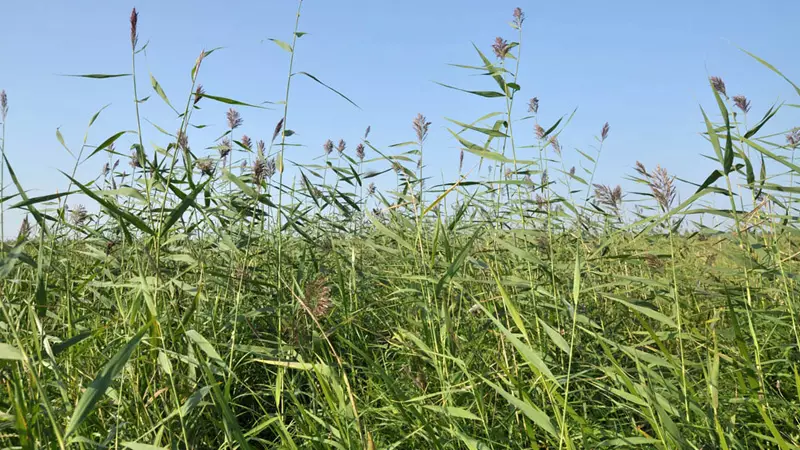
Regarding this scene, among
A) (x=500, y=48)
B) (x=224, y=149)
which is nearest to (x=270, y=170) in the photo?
(x=224, y=149)

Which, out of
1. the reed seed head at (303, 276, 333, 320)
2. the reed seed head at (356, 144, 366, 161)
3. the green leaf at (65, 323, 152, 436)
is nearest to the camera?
the green leaf at (65, 323, 152, 436)

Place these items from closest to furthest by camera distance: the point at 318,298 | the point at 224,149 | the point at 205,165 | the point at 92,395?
the point at 92,395 < the point at 318,298 < the point at 205,165 < the point at 224,149

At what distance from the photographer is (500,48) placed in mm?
2006

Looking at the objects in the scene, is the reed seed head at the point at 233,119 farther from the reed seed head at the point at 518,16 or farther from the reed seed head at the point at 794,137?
the reed seed head at the point at 794,137

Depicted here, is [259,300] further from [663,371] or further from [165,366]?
[663,371]

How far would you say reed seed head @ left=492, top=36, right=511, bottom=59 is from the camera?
6.54ft

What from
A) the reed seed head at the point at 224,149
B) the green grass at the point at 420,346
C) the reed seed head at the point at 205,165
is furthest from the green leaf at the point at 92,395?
the reed seed head at the point at 224,149

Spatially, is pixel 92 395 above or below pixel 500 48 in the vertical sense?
below

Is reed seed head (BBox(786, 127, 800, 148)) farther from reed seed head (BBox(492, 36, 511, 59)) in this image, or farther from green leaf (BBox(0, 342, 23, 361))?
green leaf (BBox(0, 342, 23, 361))

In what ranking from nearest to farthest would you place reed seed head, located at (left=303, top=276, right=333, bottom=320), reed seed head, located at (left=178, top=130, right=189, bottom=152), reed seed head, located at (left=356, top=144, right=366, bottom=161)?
1. reed seed head, located at (left=303, top=276, right=333, bottom=320)
2. reed seed head, located at (left=178, top=130, right=189, bottom=152)
3. reed seed head, located at (left=356, top=144, right=366, bottom=161)

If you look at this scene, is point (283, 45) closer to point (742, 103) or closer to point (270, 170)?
point (270, 170)

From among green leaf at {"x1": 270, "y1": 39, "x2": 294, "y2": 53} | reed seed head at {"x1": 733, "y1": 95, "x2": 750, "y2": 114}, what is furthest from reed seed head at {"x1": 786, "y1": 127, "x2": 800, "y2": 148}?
green leaf at {"x1": 270, "y1": 39, "x2": 294, "y2": 53}

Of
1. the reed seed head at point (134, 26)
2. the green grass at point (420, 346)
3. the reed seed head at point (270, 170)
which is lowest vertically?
the green grass at point (420, 346)

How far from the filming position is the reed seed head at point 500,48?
6.54 ft
